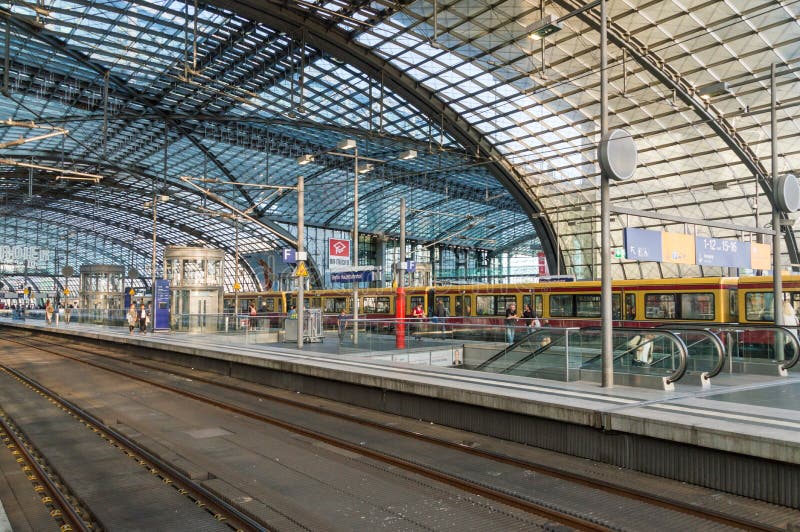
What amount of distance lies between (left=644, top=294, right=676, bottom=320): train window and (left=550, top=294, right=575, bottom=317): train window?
3.62 m

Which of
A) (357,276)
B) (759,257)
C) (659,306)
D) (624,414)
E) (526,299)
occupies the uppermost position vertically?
(759,257)

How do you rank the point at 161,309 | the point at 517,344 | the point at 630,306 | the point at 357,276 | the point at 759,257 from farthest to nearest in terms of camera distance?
the point at 161,309 < the point at 630,306 < the point at 357,276 < the point at 759,257 < the point at 517,344

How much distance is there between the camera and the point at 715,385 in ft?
39.8

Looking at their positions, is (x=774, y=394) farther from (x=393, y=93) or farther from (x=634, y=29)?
(x=393, y=93)

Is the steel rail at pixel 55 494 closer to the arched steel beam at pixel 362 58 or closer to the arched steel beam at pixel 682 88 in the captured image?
the arched steel beam at pixel 362 58

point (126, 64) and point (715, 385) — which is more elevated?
point (126, 64)

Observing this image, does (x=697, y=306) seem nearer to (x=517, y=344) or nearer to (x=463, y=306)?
(x=517, y=344)

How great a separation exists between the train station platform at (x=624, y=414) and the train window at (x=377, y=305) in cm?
2165

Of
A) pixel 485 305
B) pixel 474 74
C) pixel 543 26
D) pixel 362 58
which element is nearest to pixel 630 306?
pixel 485 305

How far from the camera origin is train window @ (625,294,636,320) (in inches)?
1019

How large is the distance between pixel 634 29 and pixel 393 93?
1679 cm

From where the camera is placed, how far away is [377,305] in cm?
3997

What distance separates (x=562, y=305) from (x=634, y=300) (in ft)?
12.1

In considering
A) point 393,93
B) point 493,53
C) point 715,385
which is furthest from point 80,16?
point 715,385
